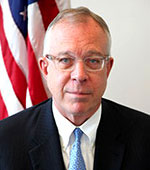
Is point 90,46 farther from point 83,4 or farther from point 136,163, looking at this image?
point 83,4

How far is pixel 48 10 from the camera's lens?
1.76m

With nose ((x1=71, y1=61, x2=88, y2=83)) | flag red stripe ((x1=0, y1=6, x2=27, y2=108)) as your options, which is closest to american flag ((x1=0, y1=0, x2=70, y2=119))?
flag red stripe ((x1=0, y1=6, x2=27, y2=108))

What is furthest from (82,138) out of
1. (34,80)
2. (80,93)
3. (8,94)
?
(8,94)

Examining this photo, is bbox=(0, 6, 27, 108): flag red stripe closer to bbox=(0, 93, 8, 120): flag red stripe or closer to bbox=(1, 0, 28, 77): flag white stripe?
bbox=(1, 0, 28, 77): flag white stripe

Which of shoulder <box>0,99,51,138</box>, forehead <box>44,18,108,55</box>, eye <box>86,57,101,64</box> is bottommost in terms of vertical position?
shoulder <box>0,99,51,138</box>

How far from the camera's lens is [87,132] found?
3.96 ft

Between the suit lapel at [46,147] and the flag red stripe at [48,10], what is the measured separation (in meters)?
0.77

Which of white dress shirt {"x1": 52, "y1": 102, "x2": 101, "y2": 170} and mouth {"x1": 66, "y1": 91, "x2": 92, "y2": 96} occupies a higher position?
mouth {"x1": 66, "y1": 91, "x2": 92, "y2": 96}

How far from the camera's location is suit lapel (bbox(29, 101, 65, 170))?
1138 millimetres

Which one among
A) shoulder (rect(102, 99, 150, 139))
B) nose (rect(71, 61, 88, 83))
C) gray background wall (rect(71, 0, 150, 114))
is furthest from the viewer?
gray background wall (rect(71, 0, 150, 114))

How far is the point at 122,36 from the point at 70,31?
4.00 feet

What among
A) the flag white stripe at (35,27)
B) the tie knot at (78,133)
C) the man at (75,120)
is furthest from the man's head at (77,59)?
the flag white stripe at (35,27)

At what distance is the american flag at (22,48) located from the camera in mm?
1730

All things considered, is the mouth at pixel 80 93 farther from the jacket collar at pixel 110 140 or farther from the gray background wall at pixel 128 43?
the gray background wall at pixel 128 43
